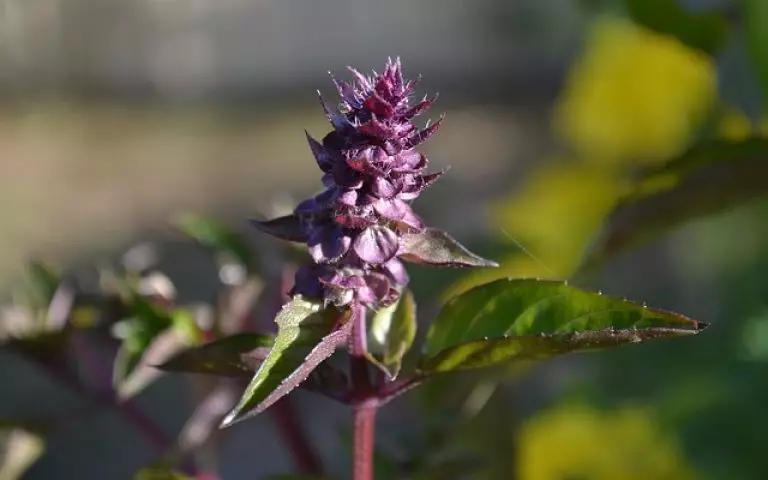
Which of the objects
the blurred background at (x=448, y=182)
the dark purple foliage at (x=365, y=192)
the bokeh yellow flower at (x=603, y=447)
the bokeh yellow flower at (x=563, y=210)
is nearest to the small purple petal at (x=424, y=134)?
the dark purple foliage at (x=365, y=192)

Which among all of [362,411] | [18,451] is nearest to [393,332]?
[362,411]

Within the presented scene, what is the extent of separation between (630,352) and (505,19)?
230 cm

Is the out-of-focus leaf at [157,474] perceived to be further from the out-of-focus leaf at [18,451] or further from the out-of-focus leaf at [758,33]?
the out-of-focus leaf at [758,33]

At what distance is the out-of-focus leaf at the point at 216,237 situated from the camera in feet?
1.80

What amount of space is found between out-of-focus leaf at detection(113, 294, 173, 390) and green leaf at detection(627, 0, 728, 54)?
1.28 ft

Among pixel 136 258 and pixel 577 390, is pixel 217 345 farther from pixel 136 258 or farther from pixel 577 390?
pixel 577 390

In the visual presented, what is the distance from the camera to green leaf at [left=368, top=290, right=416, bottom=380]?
0.40m

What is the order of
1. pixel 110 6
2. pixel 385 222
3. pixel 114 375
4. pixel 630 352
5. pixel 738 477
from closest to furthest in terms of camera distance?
1. pixel 385 222
2. pixel 114 375
3. pixel 738 477
4. pixel 630 352
5. pixel 110 6

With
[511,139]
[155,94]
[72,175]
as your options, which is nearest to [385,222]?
[511,139]

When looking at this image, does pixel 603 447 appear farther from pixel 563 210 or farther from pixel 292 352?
pixel 292 352

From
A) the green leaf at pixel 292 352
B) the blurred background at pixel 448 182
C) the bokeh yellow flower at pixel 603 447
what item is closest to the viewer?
the green leaf at pixel 292 352

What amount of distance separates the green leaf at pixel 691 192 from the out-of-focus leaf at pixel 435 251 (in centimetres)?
24

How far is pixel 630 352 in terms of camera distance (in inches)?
46.1

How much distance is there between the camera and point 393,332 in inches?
16.3
